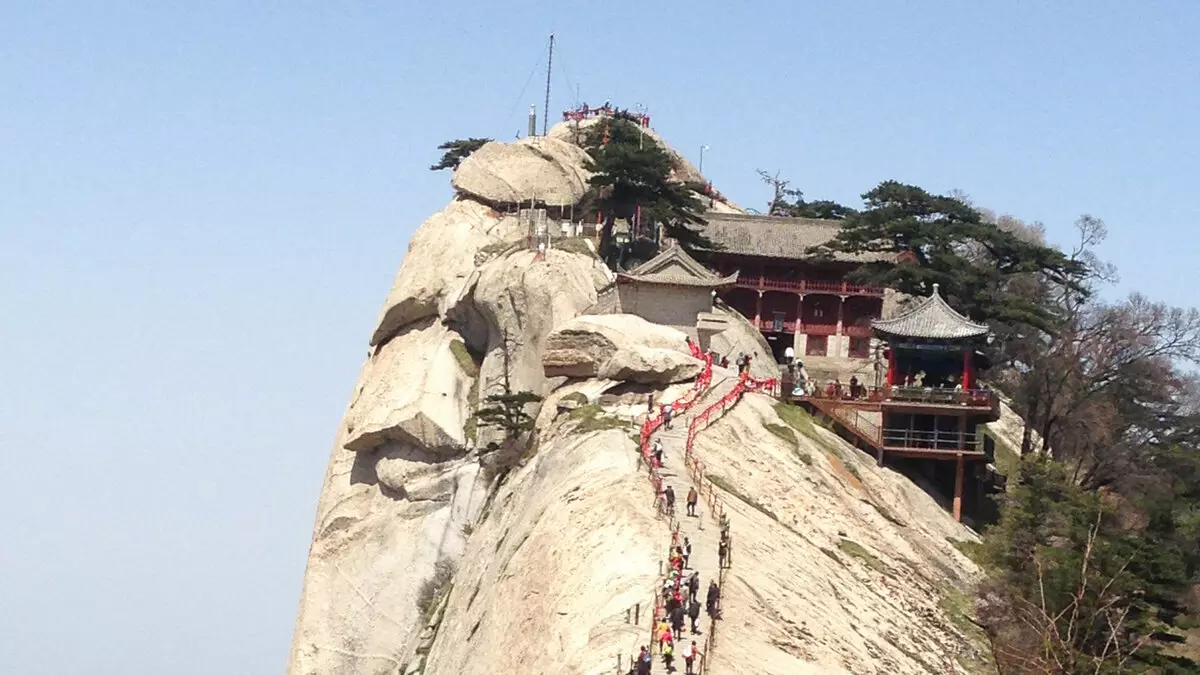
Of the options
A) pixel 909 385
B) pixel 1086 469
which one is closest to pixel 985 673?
pixel 909 385

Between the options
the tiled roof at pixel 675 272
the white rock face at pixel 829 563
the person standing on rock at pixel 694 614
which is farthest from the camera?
the tiled roof at pixel 675 272

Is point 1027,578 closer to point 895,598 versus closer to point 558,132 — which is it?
point 895,598

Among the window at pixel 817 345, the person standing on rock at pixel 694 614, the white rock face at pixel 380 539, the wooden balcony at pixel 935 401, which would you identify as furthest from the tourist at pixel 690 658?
the window at pixel 817 345

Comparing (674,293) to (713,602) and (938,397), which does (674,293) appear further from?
(713,602)

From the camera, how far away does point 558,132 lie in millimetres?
102125

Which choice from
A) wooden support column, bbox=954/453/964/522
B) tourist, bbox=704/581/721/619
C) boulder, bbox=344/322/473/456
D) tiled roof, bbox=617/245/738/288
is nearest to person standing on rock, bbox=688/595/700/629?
tourist, bbox=704/581/721/619

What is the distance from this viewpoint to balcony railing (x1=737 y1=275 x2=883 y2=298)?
86.6 meters

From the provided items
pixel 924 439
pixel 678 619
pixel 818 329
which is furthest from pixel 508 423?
pixel 678 619

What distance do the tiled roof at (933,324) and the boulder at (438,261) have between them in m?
21.1

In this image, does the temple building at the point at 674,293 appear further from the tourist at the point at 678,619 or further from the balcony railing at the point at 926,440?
the tourist at the point at 678,619

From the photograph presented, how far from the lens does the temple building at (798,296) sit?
87.1 m

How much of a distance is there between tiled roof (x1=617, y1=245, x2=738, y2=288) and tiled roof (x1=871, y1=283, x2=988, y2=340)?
7.38 m

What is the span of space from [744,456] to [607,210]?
25.6m

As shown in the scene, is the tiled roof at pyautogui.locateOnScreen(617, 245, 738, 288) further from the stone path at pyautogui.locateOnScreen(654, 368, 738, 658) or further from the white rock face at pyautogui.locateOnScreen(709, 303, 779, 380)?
the stone path at pyautogui.locateOnScreen(654, 368, 738, 658)
